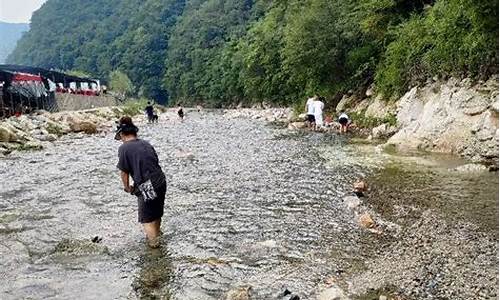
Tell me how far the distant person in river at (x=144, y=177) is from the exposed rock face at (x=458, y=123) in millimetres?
8239

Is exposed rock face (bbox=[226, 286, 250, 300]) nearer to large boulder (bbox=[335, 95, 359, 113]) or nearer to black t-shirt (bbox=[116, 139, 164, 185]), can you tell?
black t-shirt (bbox=[116, 139, 164, 185])

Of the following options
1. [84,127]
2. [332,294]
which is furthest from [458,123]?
[84,127]

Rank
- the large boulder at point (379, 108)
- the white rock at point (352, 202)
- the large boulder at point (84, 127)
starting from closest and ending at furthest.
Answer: the white rock at point (352, 202) < the large boulder at point (379, 108) < the large boulder at point (84, 127)

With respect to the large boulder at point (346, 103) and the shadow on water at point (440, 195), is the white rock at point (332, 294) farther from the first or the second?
the large boulder at point (346, 103)

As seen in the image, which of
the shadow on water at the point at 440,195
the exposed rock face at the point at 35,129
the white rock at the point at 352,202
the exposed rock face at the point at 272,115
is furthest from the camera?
the exposed rock face at the point at 272,115

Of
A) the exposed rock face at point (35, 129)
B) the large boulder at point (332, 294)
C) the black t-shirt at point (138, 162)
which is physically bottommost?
the exposed rock face at point (35, 129)

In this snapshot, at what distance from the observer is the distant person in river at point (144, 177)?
291 inches

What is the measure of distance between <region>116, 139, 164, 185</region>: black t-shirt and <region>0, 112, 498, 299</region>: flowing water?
959mm

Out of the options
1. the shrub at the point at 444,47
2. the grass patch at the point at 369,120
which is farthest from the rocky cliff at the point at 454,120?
the grass patch at the point at 369,120

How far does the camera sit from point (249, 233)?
769 cm

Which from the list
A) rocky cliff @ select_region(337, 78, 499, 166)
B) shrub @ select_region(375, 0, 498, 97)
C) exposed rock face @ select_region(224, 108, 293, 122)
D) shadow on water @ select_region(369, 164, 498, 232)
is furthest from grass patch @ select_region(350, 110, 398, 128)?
shadow on water @ select_region(369, 164, 498, 232)

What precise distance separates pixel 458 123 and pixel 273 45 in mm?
35865

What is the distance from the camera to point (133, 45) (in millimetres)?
135000

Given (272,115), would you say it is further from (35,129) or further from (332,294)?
(332,294)
